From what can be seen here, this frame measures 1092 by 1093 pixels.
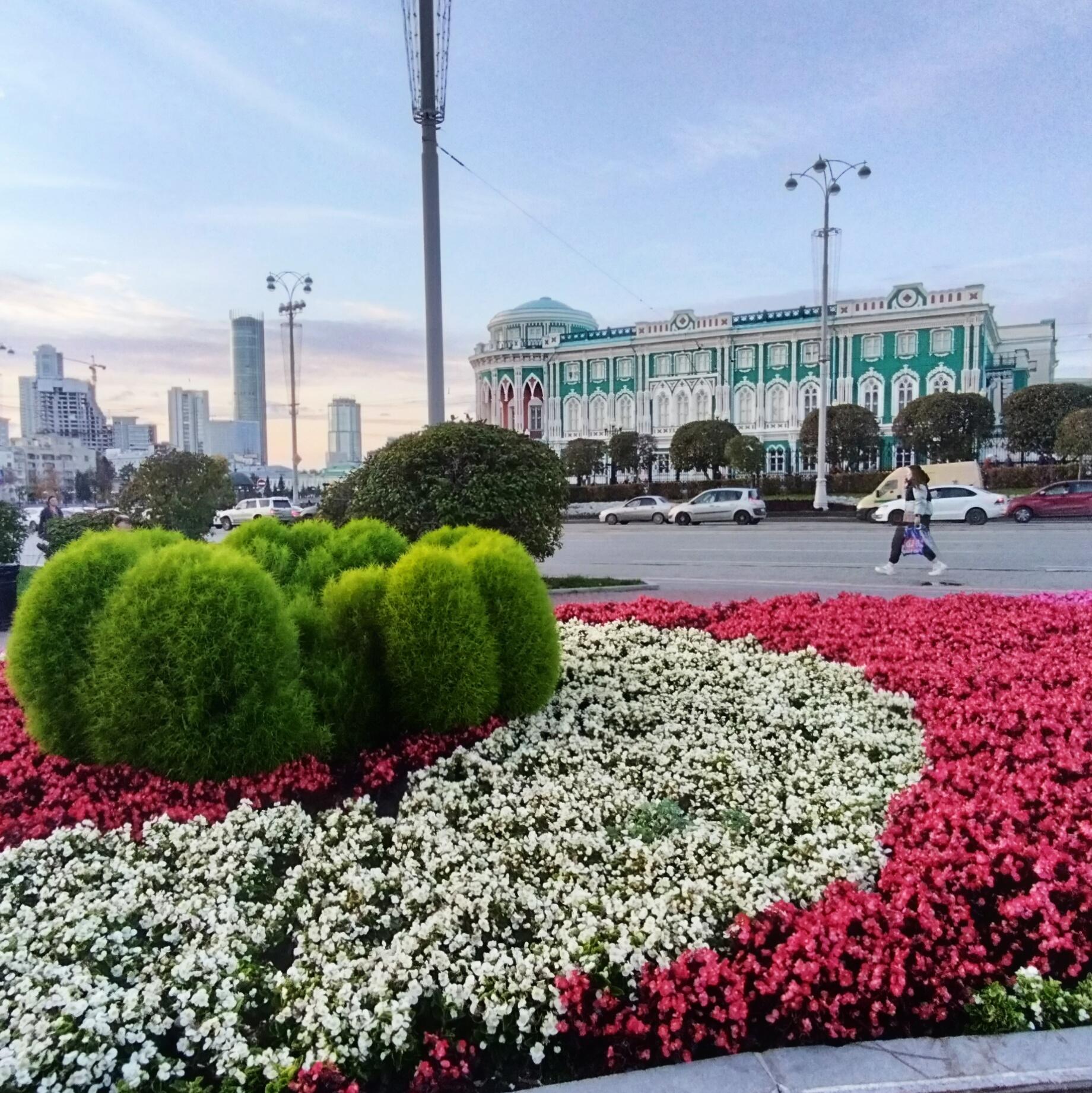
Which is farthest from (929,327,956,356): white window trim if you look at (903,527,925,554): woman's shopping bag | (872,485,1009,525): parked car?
(903,527,925,554): woman's shopping bag

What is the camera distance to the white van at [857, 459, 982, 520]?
93.0 ft

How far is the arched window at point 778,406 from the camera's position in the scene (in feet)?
189

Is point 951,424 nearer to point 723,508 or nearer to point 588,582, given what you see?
point 723,508

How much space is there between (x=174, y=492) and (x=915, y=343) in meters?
48.7

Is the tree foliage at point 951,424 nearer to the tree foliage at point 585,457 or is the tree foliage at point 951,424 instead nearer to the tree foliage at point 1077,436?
the tree foliage at point 1077,436

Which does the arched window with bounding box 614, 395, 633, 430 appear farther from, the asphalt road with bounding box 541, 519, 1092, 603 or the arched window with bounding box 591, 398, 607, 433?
the asphalt road with bounding box 541, 519, 1092, 603

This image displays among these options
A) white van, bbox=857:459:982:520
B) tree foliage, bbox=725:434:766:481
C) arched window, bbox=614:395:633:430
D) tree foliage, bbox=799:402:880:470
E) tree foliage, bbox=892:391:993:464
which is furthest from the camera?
arched window, bbox=614:395:633:430

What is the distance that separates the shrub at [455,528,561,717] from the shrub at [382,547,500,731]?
126 millimetres

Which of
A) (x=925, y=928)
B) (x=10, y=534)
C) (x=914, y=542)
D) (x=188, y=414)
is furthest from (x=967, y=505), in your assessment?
(x=188, y=414)

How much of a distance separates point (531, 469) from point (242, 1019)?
7.59m

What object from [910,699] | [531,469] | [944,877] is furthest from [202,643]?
[531,469]

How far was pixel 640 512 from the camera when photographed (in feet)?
107

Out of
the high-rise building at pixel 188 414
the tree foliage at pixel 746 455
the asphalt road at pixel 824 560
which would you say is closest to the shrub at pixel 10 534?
the asphalt road at pixel 824 560

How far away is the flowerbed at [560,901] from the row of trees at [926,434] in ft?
101
